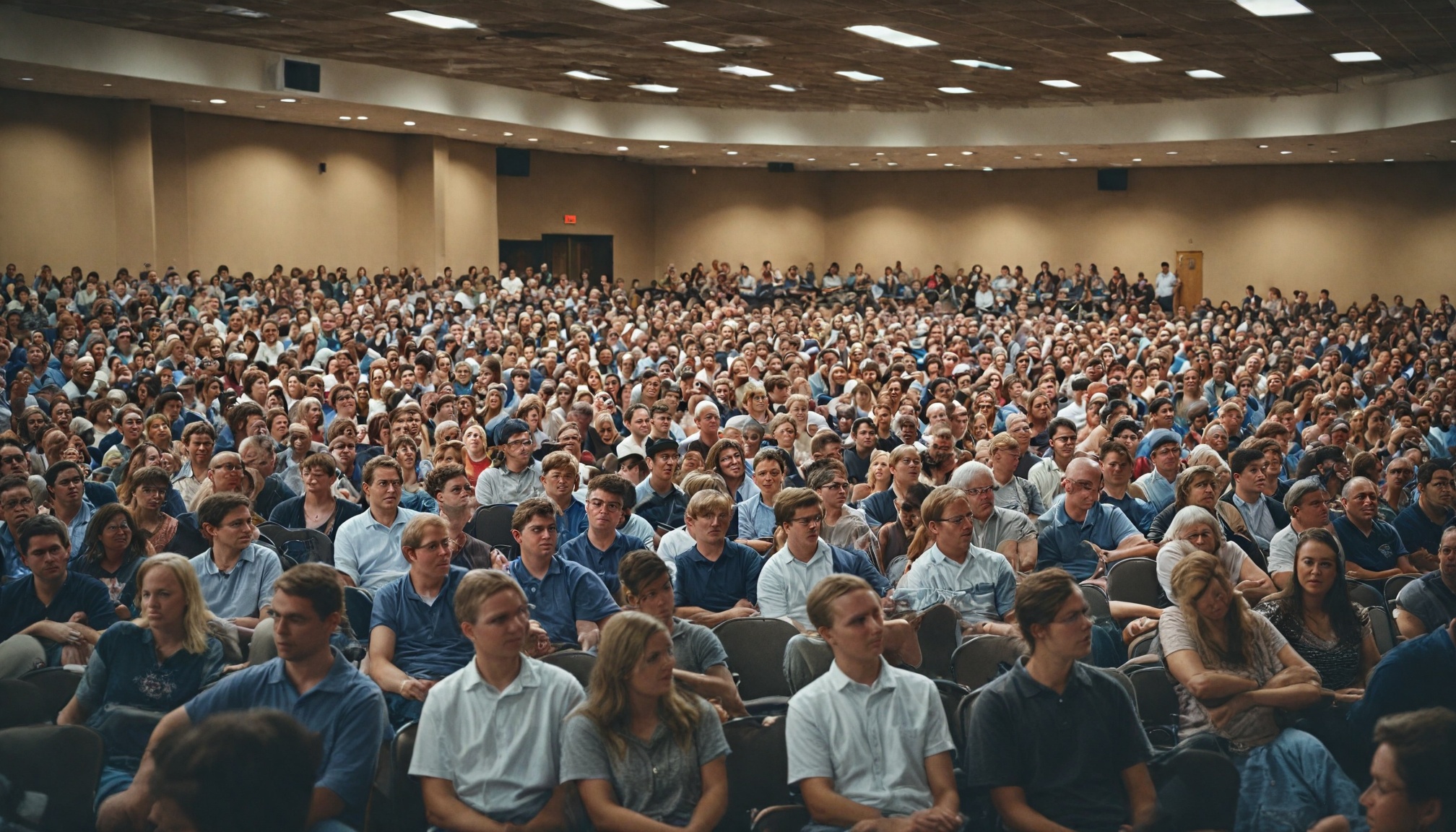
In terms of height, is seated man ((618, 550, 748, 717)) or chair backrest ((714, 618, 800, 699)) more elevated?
seated man ((618, 550, 748, 717))

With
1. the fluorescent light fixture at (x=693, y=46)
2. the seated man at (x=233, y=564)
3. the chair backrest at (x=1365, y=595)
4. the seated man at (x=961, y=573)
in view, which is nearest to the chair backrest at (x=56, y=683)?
the seated man at (x=233, y=564)

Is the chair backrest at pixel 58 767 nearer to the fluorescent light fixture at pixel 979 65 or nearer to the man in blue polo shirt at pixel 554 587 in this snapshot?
the man in blue polo shirt at pixel 554 587

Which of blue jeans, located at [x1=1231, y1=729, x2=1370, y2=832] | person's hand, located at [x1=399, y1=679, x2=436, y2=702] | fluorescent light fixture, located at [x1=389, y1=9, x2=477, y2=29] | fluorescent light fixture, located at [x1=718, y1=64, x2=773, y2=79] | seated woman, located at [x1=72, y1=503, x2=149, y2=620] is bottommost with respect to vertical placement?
blue jeans, located at [x1=1231, y1=729, x2=1370, y2=832]

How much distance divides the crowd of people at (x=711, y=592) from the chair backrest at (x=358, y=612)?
15 millimetres

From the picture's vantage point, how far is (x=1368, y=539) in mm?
6410

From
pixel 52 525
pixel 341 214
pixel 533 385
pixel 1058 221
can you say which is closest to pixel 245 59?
pixel 341 214

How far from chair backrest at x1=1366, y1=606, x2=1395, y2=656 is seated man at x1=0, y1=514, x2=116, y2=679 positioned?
198 inches

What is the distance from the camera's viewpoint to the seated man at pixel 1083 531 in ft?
20.5

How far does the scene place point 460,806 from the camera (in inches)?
134

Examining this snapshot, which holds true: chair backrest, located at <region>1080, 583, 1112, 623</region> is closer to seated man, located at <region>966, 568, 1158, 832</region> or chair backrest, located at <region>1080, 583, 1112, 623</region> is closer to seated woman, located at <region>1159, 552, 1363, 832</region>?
seated woman, located at <region>1159, 552, 1363, 832</region>

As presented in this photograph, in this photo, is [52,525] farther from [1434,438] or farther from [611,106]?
[611,106]

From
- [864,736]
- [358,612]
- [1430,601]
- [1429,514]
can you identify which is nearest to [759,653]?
[864,736]

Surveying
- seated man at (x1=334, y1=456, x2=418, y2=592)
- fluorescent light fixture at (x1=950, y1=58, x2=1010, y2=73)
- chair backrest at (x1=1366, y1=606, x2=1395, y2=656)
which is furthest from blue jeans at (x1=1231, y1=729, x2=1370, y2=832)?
fluorescent light fixture at (x1=950, y1=58, x2=1010, y2=73)

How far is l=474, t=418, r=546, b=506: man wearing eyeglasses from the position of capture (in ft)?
25.4
